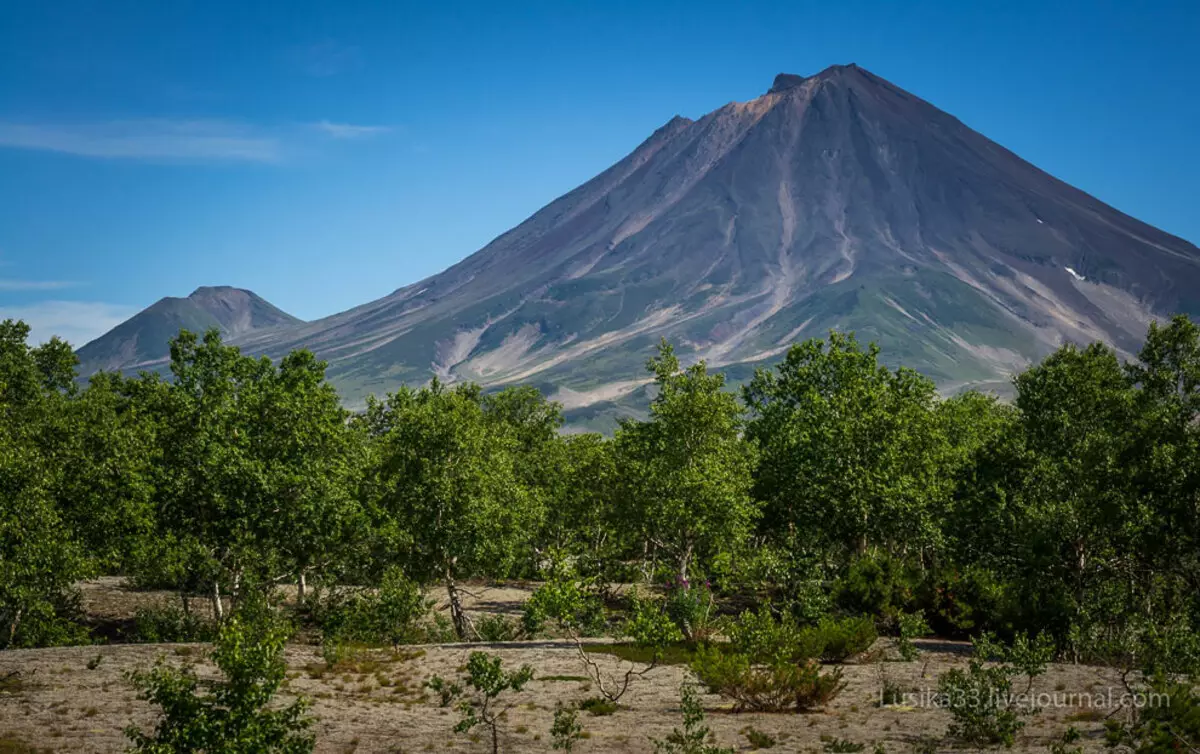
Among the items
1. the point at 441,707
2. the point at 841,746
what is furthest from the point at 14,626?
the point at 841,746

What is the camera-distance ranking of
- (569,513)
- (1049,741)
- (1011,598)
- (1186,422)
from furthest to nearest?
(569,513)
(1011,598)
(1186,422)
(1049,741)

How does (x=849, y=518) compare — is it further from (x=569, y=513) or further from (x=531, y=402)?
(x=531, y=402)

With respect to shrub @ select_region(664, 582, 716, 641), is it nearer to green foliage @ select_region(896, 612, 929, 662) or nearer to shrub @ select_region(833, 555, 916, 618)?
shrub @ select_region(833, 555, 916, 618)

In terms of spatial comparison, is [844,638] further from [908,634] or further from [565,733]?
[565,733]

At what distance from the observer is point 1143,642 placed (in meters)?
25.1

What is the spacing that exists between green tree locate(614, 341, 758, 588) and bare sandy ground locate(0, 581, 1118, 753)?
9.15 metres

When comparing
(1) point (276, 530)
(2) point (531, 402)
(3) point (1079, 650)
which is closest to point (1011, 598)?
(3) point (1079, 650)

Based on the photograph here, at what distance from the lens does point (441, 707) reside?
25109 mm

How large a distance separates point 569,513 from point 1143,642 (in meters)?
36.6

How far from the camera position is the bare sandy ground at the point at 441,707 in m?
21.2

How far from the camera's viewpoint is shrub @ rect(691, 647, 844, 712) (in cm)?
2436

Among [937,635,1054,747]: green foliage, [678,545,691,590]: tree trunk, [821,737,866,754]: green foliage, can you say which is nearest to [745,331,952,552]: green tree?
[678,545,691,590]: tree trunk

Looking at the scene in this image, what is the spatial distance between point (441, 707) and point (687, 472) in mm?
16555

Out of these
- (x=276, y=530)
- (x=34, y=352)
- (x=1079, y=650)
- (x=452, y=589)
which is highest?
(x=34, y=352)
